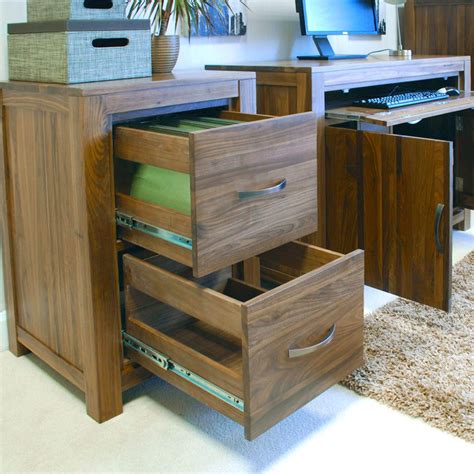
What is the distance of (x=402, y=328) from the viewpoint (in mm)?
1864

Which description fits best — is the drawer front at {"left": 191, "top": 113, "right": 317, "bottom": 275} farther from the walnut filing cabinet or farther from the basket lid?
the basket lid

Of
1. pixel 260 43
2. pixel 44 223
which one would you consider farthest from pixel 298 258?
pixel 260 43

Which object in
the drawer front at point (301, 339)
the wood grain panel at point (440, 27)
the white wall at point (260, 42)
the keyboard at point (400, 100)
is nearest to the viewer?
the drawer front at point (301, 339)

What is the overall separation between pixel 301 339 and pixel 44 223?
2.31 ft

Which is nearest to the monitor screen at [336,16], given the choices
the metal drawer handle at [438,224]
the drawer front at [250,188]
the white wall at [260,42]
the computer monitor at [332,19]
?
the computer monitor at [332,19]

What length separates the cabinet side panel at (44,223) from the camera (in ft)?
4.70

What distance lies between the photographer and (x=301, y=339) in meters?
1.28

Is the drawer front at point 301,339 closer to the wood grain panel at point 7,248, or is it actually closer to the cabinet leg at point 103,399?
the cabinet leg at point 103,399

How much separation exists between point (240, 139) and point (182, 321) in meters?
0.56

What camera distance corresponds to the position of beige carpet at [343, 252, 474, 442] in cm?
146

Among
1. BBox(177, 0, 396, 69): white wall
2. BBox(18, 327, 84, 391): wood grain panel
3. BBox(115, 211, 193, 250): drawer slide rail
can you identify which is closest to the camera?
BBox(115, 211, 193, 250): drawer slide rail

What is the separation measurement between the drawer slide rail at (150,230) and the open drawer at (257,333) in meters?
0.08

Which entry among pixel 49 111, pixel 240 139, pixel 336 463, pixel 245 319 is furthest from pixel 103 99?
pixel 336 463

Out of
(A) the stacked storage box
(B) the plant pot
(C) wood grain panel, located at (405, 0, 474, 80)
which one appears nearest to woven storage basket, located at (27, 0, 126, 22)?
(A) the stacked storage box
